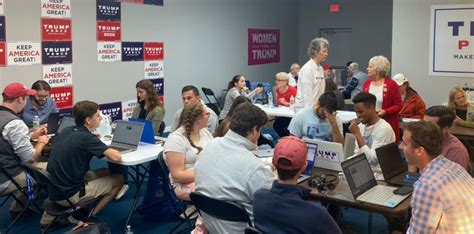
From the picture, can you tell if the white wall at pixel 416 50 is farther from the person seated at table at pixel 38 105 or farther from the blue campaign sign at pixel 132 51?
the person seated at table at pixel 38 105

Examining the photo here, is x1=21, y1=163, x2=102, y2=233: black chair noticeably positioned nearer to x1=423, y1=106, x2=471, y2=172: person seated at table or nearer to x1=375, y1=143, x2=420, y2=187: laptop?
x1=375, y1=143, x2=420, y2=187: laptop

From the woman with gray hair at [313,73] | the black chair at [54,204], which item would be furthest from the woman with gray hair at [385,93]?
the black chair at [54,204]

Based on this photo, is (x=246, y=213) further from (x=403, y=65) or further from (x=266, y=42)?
(x=266, y=42)

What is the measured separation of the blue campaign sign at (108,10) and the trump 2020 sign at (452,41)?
434 centimetres

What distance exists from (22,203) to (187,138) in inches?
71.5

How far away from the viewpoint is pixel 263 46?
11.2 metres

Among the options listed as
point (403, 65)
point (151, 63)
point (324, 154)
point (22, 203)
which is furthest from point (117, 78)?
point (324, 154)

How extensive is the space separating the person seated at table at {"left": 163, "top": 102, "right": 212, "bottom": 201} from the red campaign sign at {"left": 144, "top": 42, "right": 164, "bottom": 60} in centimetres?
451

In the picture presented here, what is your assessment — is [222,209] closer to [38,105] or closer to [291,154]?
[291,154]

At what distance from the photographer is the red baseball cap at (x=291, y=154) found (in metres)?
2.21

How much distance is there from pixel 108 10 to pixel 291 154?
5.63m

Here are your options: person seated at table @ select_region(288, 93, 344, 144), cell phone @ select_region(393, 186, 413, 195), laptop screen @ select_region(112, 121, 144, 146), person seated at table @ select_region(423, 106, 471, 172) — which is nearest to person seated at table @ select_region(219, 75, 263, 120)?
laptop screen @ select_region(112, 121, 144, 146)

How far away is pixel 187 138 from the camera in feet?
11.6

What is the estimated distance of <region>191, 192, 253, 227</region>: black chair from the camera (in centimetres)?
252
